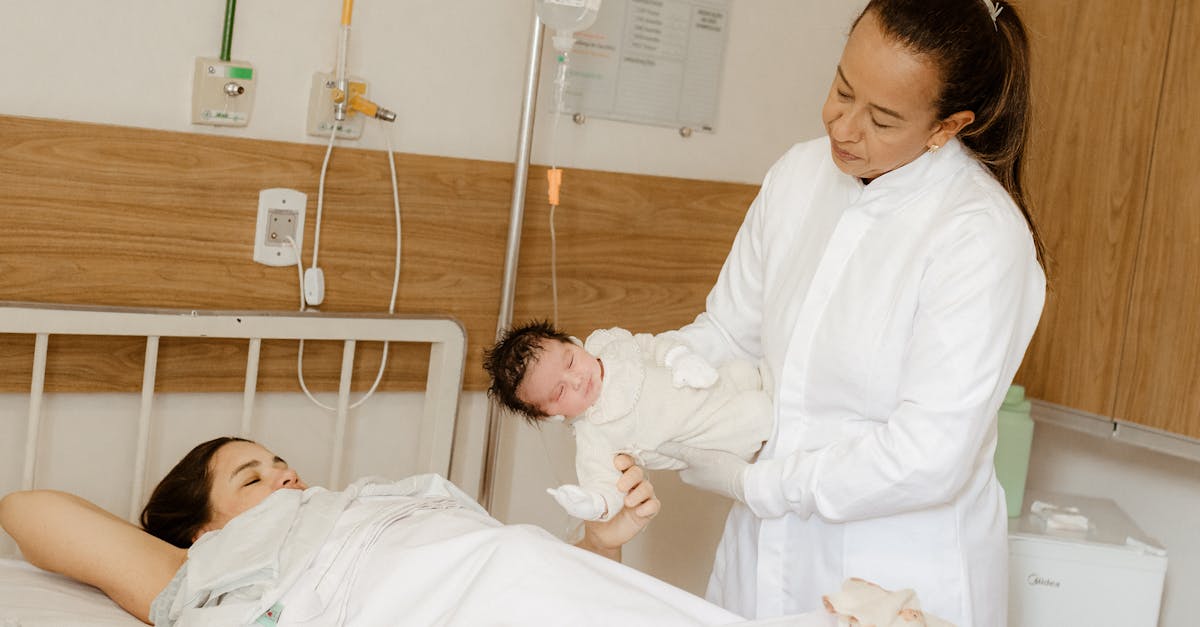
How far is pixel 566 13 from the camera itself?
226 cm

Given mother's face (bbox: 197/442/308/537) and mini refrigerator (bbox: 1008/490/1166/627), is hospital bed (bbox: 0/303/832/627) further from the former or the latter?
mini refrigerator (bbox: 1008/490/1166/627)

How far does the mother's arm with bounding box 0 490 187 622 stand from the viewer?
1877 mm

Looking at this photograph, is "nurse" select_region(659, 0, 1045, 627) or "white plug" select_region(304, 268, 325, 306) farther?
"white plug" select_region(304, 268, 325, 306)

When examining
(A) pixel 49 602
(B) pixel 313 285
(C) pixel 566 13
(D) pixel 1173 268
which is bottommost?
(A) pixel 49 602

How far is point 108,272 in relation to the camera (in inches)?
84.8

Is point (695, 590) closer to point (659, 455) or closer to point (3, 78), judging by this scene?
point (659, 455)

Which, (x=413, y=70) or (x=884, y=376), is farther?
(x=413, y=70)

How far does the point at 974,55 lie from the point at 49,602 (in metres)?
1.54

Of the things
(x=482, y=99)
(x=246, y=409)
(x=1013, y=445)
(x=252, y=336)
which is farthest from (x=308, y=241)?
(x=1013, y=445)

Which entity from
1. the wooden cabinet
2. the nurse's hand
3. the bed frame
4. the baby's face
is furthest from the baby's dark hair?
the wooden cabinet

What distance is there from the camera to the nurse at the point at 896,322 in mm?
1596

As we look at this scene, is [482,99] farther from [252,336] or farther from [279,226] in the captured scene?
[252,336]

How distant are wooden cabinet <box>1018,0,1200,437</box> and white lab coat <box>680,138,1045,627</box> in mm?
776

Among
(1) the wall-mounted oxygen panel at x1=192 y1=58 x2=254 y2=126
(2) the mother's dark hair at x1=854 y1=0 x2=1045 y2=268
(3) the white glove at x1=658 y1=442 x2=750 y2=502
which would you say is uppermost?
(2) the mother's dark hair at x1=854 y1=0 x2=1045 y2=268
